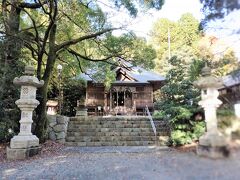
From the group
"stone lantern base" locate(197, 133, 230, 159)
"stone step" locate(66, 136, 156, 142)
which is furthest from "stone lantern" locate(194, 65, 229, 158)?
"stone step" locate(66, 136, 156, 142)

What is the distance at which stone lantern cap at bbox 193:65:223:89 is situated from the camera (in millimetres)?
1819

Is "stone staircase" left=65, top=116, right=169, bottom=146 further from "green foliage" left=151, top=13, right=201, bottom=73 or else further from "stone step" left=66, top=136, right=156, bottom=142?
"green foliage" left=151, top=13, right=201, bottom=73

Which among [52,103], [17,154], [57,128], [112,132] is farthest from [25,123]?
[52,103]

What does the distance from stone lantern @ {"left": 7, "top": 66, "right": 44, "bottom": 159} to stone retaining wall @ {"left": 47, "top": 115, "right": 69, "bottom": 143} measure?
2.68 metres

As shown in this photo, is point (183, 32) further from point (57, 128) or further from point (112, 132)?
point (57, 128)

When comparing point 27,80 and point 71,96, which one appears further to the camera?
point 71,96

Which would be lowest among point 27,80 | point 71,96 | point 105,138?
point 105,138

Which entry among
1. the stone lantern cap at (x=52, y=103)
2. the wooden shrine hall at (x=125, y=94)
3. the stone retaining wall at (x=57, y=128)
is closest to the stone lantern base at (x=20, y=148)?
the stone retaining wall at (x=57, y=128)

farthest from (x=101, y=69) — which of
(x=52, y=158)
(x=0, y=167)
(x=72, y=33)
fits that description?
(x=0, y=167)

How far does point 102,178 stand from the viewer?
13.9ft

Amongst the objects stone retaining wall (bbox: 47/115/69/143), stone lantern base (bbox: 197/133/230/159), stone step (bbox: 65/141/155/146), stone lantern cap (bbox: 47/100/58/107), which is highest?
stone lantern cap (bbox: 47/100/58/107)

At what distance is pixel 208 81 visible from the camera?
6.38 feet

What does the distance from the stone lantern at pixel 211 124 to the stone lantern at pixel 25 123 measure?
6.25m

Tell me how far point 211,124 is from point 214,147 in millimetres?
175
